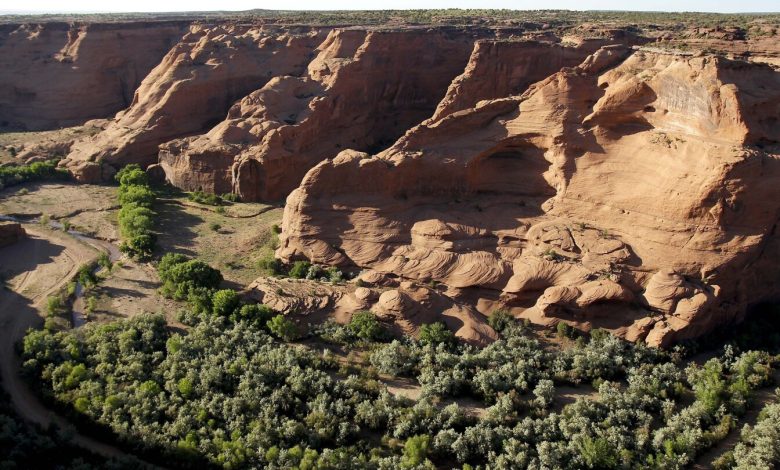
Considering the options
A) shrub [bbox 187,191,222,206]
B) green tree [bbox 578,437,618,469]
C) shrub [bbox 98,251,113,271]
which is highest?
shrub [bbox 187,191,222,206]

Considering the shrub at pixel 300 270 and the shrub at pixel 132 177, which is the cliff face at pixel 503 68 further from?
the shrub at pixel 132 177

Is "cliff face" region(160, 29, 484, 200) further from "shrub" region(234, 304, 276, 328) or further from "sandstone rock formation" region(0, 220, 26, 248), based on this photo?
"shrub" region(234, 304, 276, 328)

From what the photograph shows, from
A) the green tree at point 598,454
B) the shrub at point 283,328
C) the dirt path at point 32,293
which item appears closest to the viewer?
the green tree at point 598,454

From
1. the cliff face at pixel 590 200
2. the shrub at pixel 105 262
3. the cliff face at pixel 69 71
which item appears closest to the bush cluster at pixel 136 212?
the shrub at pixel 105 262

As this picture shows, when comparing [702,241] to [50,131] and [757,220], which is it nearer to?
[757,220]

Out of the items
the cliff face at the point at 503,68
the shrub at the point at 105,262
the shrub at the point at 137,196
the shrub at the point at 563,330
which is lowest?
the shrub at the point at 563,330

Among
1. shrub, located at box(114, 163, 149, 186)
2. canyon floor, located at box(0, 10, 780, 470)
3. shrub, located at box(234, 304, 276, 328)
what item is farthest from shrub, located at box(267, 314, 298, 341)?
shrub, located at box(114, 163, 149, 186)

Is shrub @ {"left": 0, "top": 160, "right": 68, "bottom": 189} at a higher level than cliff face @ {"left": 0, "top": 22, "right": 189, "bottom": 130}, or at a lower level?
lower
